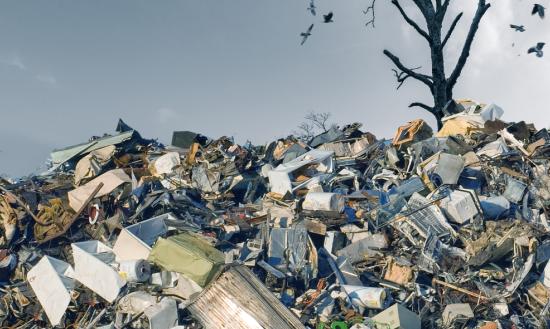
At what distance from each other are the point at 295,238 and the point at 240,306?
2178 mm

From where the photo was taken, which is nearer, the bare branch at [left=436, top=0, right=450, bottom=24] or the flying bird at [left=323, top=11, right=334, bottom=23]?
the flying bird at [left=323, top=11, right=334, bottom=23]

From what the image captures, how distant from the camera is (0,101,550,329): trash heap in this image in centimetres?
703

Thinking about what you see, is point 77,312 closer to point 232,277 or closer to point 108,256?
point 108,256

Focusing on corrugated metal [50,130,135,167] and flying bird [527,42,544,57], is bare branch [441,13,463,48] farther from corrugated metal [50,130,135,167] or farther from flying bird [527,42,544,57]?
corrugated metal [50,130,135,167]

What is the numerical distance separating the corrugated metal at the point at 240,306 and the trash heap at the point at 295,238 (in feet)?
0.06

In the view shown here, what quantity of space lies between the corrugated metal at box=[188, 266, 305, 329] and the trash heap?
20mm

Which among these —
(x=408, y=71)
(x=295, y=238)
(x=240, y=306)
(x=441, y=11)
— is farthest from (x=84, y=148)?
(x=441, y=11)

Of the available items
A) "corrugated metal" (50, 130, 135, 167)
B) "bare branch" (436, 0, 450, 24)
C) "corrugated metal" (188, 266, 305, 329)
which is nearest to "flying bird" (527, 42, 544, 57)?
"bare branch" (436, 0, 450, 24)

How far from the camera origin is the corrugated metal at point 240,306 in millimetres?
6230

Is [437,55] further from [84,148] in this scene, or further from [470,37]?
[84,148]

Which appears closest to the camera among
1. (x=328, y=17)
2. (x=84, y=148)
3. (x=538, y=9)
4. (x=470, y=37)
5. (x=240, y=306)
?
(x=240, y=306)

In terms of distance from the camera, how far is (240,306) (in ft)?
21.0

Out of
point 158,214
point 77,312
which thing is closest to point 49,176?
point 158,214

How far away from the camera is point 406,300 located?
7.23 metres
